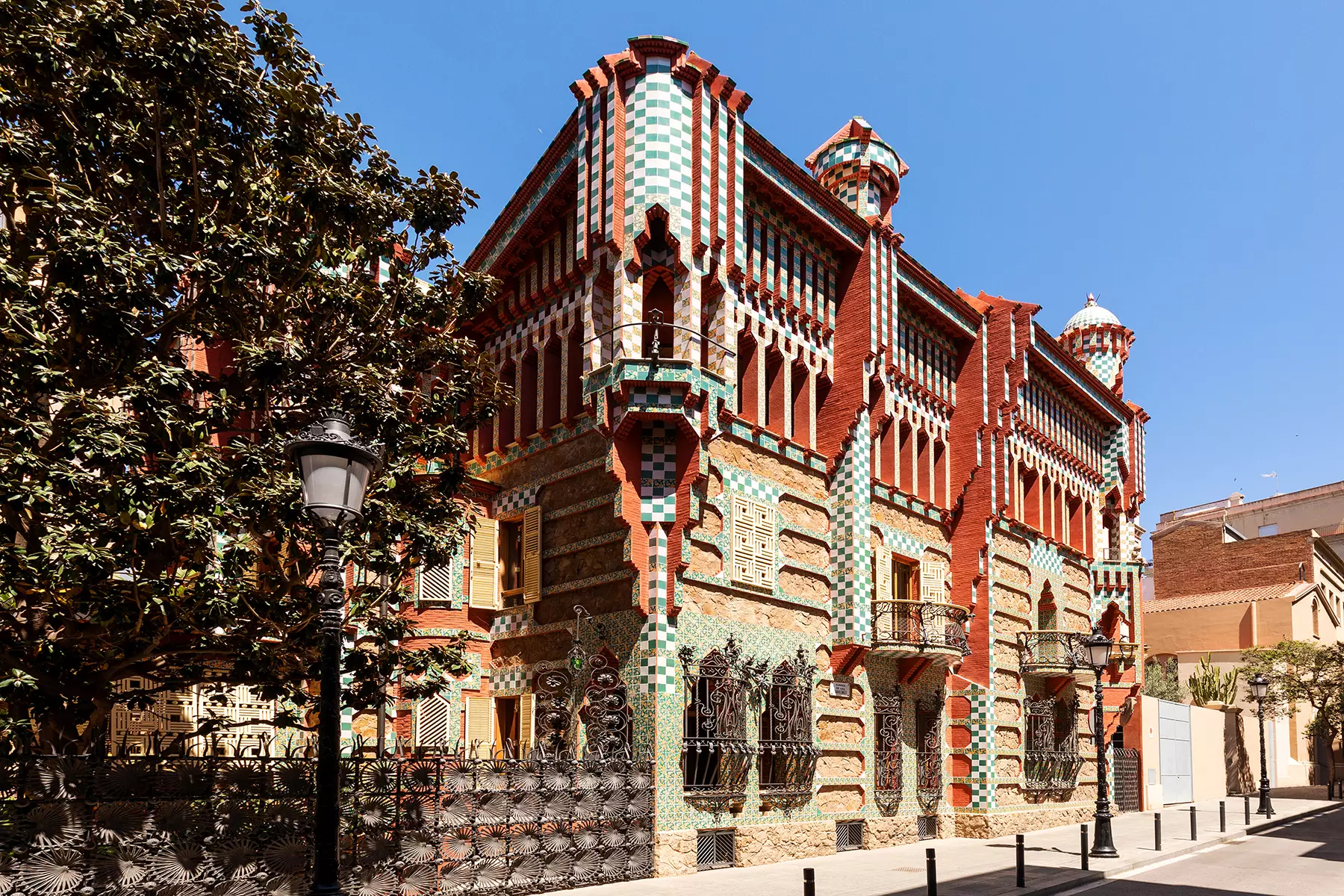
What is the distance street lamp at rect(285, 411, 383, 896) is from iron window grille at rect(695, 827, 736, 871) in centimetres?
1073

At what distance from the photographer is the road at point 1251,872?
16172 millimetres

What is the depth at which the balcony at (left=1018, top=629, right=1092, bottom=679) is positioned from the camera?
1114 inches

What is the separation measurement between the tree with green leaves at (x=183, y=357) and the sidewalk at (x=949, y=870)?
228 inches

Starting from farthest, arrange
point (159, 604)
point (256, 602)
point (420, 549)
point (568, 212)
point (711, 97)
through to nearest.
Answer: point (568, 212), point (711, 97), point (420, 549), point (256, 602), point (159, 604)

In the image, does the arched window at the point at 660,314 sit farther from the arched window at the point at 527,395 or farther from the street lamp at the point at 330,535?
the street lamp at the point at 330,535

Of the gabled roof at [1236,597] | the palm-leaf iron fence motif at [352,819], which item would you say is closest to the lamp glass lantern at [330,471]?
the palm-leaf iron fence motif at [352,819]

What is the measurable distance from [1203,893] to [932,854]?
5.74 m

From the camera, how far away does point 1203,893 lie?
15836 millimetres

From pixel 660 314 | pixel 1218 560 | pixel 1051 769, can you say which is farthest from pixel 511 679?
pixel 1218 560

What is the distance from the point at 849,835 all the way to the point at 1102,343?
2170 cm

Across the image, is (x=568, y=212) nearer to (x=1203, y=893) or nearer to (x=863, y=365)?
(x=863, y=365)

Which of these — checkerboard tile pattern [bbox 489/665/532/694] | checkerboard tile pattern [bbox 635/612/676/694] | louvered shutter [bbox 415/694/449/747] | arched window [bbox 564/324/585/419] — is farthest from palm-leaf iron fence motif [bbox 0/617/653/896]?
arched window [bbox 564/324/585/419]

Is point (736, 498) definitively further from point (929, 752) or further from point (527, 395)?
point (929, 752)

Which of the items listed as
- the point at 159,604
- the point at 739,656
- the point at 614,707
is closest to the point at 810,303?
the point at 739,656
